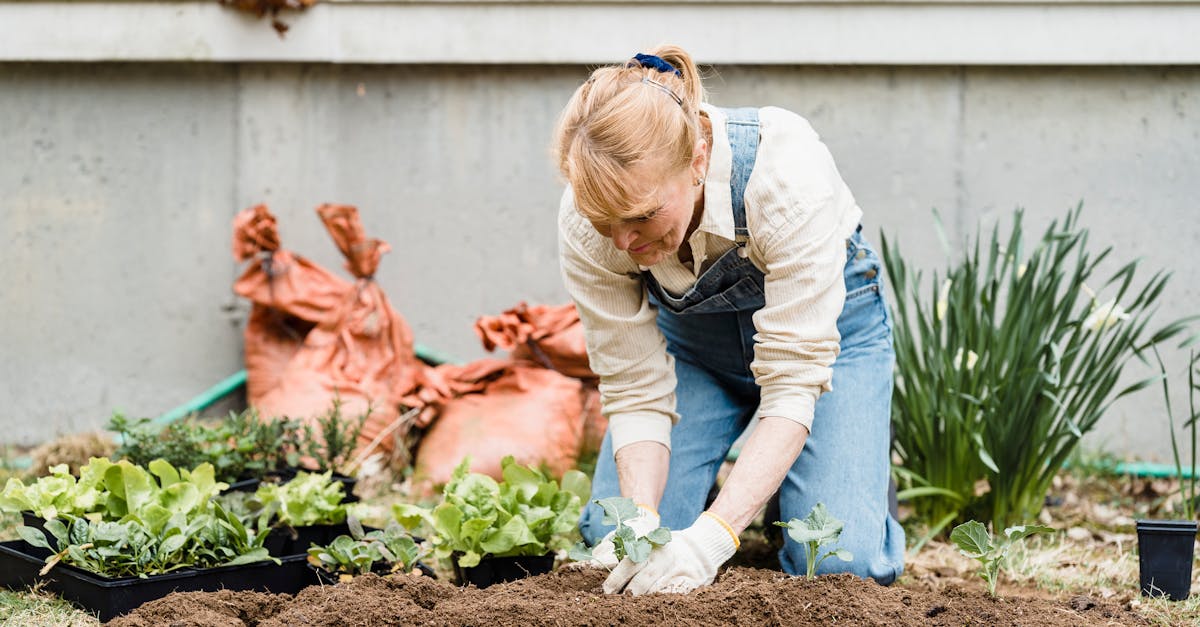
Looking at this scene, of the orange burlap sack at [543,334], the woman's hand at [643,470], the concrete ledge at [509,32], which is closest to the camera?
the woman's hand at [643,470]

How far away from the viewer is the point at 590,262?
6.86ft

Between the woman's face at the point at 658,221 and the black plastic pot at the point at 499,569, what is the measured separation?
2.17ft

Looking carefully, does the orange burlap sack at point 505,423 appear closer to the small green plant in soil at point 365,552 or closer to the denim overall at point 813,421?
the denim overall at point 813,421

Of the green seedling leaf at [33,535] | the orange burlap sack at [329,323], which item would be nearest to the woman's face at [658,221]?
the green seedling leaf at [33,535]

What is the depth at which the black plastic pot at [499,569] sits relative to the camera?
212 centimetres

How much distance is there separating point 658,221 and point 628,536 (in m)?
0.50

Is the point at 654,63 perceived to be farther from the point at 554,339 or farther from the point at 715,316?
the point at 554,339

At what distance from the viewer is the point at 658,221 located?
1.77 metres

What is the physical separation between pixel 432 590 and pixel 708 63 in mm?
2259

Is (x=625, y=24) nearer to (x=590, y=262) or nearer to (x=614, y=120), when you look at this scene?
(x=590, y=262)

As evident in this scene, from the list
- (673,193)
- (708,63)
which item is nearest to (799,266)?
(673,193)

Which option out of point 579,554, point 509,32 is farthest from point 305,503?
point 509,32

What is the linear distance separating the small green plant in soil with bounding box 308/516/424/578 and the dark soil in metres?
0.16

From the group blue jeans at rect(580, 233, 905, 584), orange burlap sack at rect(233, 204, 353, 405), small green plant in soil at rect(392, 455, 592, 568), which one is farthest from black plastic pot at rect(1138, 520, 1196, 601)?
orange burlap sack at rect(233, 204, 353, 405)
